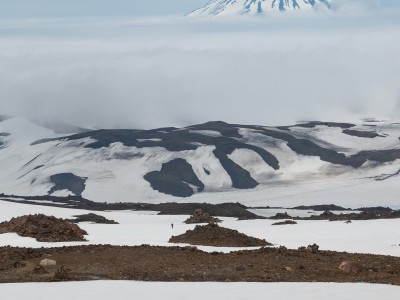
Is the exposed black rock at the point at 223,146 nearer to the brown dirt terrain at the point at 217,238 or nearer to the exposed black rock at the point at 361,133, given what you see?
the exposed black rock at the point at 361,133

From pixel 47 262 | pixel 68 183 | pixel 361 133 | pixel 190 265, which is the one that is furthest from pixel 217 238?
pixel 361 133

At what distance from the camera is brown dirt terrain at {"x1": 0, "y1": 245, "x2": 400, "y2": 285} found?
21844mm

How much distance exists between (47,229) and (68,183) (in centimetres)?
10334

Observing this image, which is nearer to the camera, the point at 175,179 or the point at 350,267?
the point at 350,267

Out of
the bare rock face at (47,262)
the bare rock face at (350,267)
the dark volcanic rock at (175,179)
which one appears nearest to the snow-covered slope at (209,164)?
the dark volcanic rock at (175,179)

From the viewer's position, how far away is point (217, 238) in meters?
32.7

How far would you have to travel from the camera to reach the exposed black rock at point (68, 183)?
436 feet

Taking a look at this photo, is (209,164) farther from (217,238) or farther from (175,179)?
Answer: (217,238)

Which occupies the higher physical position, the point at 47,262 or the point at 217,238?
the point at 47,262

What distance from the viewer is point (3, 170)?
516 feet

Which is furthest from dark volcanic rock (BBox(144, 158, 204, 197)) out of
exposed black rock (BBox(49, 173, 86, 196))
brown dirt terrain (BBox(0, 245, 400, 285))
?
brown dirt terrain (BBox(0, 245, 400, 285))

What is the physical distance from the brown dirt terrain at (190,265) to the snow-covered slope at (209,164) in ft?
283
